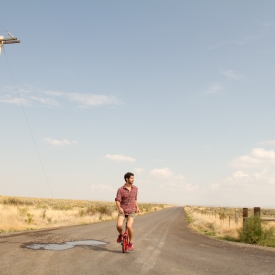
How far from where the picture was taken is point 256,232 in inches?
521

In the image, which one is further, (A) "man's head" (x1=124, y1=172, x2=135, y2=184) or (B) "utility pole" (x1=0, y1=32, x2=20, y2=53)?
(B) "utility pole" (x1=0, y1=32, x2=20, y2=53)

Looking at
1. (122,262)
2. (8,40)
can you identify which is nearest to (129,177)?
(122,262)

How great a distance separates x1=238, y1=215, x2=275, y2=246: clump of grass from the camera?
12953mm

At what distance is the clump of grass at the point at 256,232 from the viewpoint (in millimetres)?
12953

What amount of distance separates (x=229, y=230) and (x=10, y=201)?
39627 millimetres

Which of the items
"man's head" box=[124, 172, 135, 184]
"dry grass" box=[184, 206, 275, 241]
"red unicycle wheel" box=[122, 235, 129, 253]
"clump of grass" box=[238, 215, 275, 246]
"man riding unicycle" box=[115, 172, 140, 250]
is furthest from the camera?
"dry grass" box=[184, 206, 275, 241]

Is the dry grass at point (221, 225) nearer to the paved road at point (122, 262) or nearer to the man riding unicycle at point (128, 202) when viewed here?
the paved road at point (122, 262)

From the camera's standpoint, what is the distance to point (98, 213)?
1382 inches

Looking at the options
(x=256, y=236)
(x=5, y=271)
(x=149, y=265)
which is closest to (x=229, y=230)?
(x=256, y=236)

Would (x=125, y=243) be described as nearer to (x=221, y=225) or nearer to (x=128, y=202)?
(x=128, y=202)

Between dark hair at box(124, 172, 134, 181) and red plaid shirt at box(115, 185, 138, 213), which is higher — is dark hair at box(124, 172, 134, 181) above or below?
above

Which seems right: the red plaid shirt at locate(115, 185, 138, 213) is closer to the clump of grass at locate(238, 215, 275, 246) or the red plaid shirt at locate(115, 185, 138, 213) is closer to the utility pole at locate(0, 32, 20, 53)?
the clump of grass at locate(238, 215, 275, 246)

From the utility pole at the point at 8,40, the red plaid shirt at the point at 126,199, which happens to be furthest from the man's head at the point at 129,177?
the utility pole at the point at 8,40

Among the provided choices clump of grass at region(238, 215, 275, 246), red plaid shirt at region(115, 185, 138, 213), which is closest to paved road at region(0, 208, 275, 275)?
red plaid shirt at region(115, 185, 138, 213)
